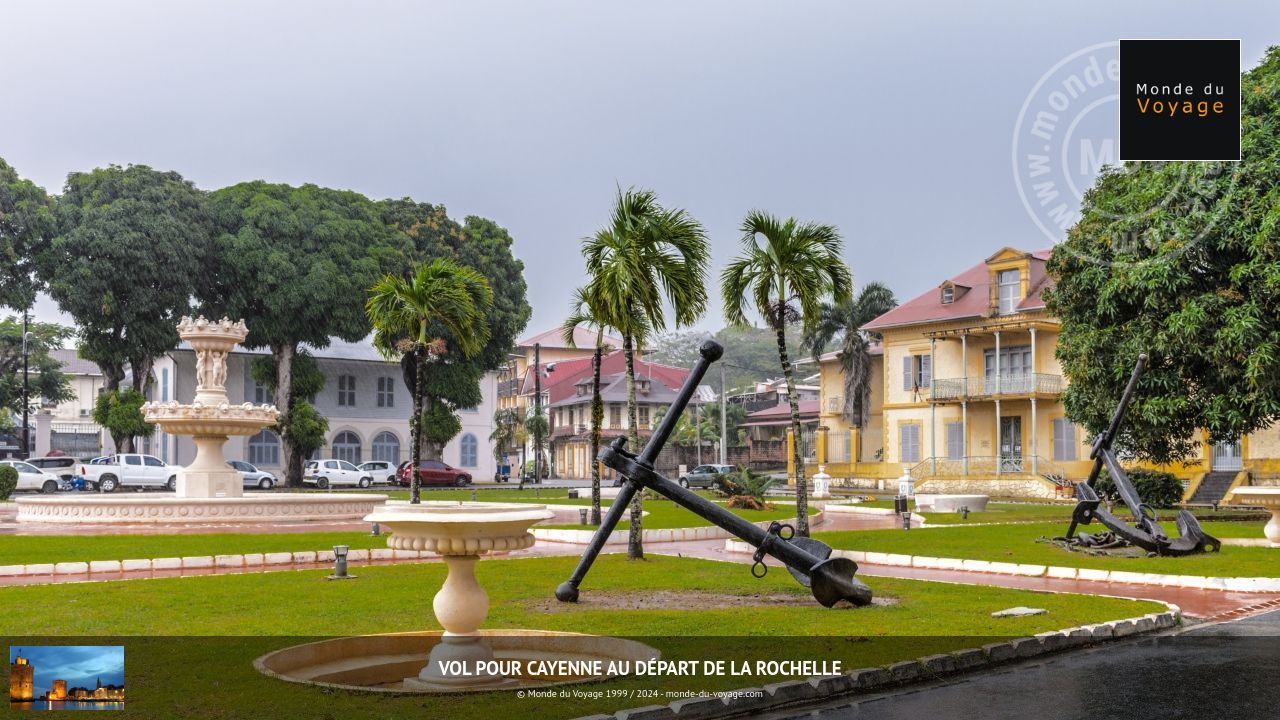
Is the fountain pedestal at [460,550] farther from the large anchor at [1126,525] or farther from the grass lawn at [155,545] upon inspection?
the large anchor at [1126,525]

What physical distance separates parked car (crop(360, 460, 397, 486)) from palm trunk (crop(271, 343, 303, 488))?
10.6 feet

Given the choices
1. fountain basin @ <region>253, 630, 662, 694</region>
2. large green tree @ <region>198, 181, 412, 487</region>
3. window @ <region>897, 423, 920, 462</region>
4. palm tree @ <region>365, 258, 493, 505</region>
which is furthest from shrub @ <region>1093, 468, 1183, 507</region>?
large green tree @ <region>198, 181, 412, 487</region>

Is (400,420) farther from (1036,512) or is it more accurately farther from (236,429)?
(1036,512)

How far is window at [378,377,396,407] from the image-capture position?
63.6 meters

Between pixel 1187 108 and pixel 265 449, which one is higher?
pixel 1187 108

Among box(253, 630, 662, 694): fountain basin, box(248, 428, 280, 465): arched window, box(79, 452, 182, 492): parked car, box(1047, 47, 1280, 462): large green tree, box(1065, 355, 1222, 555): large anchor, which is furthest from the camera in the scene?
box(248, 428, 280, 465): arched window

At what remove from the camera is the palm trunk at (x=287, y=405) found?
176ft

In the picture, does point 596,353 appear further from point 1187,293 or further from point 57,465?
point 57,465

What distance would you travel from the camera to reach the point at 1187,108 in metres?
27.3

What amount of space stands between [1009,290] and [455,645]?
4579 cm

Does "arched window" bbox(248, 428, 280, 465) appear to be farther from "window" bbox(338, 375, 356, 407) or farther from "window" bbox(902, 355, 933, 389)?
"window" bbox(902, 355, 933, 389)

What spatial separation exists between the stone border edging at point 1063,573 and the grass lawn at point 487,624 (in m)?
2.76

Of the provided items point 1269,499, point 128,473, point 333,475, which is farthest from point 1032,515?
point 128,473

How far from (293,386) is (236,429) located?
2590 centimetres
